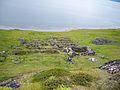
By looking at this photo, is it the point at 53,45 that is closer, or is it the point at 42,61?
the point at 42,61

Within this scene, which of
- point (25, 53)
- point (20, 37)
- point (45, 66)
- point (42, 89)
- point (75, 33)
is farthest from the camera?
point (75, 33)

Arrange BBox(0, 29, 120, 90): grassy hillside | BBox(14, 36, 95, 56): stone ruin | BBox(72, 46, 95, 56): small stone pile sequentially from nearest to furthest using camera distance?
BBox(0, 29, 120, 90): grassy hillside
BBox(72, 46, 95, 56): small stone pile
BBox(14, 36, 95, 56): stone ruin

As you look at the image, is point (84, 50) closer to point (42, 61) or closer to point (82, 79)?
point (42, 61)

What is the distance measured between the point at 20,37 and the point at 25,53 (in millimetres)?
20446

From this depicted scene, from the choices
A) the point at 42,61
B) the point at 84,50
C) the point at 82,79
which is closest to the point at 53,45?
the point at 84,50

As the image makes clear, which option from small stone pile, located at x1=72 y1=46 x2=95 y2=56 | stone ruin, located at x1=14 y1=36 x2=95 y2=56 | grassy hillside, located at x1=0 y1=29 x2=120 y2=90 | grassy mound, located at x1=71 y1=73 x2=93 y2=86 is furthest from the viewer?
stone ruin, located at x1=14 y1=36 x2=95 y2=56

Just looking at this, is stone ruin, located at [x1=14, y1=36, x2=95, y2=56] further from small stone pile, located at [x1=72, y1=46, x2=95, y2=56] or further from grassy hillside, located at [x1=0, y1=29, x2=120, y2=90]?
grassy hillside, located at [x1=0, y1=29, x2=120, y2=90]

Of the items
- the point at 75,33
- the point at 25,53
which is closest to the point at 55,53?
the point at 25,53

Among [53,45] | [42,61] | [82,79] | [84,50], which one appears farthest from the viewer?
[53,45]

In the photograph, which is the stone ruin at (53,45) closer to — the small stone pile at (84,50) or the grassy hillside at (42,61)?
the small stone pile at (84,50)

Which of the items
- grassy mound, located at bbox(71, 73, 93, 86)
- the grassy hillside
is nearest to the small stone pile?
the grassy hillside

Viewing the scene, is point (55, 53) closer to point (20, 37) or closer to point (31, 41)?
point (31, 41)

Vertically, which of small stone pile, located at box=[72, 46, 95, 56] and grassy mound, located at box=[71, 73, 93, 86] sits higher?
grassy mound, located at box=[71, 73, 93, 86]

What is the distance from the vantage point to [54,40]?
288ft
